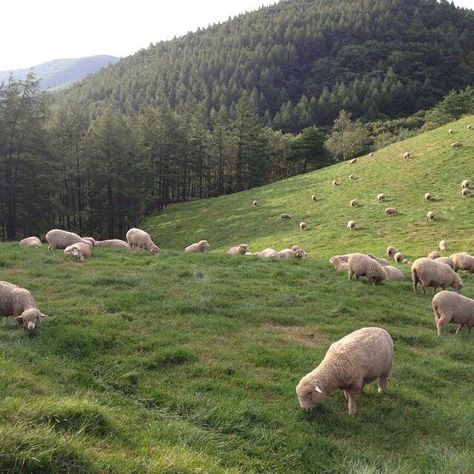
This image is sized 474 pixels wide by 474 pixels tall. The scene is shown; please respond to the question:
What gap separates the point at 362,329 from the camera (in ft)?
32.4

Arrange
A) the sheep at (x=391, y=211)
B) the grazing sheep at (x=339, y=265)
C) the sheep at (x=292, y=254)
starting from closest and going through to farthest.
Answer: the grazing sheep at (x=339, y=265) → the sheep at (x=292, y=254) → the sheep at (x=391, y=211)

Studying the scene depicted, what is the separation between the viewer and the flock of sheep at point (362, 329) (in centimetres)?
848

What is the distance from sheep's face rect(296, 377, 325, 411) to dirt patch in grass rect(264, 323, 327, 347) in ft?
10.5

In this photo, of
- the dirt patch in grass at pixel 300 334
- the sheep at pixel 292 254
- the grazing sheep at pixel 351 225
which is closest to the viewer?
the dirt patch in grass at pixel 300 334

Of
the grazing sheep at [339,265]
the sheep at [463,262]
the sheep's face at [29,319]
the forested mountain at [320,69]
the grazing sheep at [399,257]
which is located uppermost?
the forested mountain at [320,69]

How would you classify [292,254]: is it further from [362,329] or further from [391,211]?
[391,211]

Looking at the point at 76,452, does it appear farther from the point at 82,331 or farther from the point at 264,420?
the point at 82,331

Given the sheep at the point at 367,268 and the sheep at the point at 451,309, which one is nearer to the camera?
the sheep at the point at 451,309

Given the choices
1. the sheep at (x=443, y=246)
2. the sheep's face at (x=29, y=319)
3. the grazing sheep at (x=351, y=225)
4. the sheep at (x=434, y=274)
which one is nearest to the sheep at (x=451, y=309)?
the sheep at (x=434, y=274)

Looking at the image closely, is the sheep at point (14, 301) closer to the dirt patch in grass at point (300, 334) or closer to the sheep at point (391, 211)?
the dirt patch in grass at point (300, 334)

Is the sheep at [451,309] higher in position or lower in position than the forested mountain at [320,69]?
lower

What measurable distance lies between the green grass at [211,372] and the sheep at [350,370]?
28cm

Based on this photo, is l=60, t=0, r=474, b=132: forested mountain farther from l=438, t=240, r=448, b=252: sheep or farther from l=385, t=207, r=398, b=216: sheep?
l=438, t=240, r=448, b=252: sheep

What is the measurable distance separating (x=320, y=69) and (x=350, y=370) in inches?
7001
